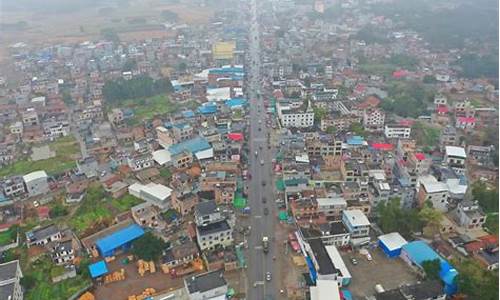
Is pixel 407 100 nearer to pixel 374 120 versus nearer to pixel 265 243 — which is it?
pixel 374 120

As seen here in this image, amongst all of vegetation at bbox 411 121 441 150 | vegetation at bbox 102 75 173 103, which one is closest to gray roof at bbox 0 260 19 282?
vegetation at bbox 102 75 173 103

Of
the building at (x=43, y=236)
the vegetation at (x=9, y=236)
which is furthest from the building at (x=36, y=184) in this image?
the building at (x=43, y=236)

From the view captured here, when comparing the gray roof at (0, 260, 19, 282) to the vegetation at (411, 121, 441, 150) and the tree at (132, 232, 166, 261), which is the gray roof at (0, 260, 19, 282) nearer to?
the tree at (132, 232, 166, 261)

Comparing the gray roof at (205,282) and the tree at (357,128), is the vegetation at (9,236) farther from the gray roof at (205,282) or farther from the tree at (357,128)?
the tree at (357,128)

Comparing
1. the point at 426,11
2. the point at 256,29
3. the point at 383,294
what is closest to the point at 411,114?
the point at 383,294

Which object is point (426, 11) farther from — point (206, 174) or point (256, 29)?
point (206, 174)

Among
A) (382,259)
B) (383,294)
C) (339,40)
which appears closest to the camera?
(383,294)

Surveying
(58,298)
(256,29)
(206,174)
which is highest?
(256,29)
